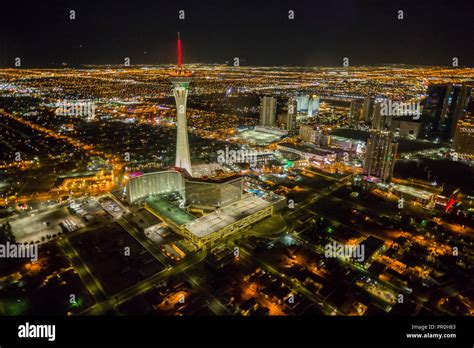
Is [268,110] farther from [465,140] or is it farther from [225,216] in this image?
[225,216]

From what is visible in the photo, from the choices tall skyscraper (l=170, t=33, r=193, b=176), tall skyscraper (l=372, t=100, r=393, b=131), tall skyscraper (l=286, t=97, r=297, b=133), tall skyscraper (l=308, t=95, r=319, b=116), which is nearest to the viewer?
tall skyscraper (l=170, t=33, r=193, b=176)

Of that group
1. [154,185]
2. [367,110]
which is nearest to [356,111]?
[367,110]

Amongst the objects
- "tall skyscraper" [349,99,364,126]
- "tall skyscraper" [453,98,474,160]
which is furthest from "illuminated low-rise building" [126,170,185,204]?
"tall skyscraper" [349,99,364,126]

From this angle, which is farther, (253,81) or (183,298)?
(253,81)

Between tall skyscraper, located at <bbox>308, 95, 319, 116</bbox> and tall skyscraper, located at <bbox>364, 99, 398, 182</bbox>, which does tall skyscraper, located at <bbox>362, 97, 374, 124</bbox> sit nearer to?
tall skyscraper, located at <bbox>308, 95, 319, 116</bbox>

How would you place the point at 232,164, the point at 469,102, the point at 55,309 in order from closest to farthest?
1. the point at 55,309
2. the point at 232,164
3. the point at 469,102

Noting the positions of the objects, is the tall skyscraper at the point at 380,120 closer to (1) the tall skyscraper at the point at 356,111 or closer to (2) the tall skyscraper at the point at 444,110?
(1) the tall skyscraper at the point at 356,111

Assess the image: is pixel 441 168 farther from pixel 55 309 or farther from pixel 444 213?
pixel 55 309

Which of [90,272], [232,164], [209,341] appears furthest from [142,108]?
[209,341]
